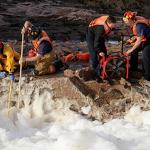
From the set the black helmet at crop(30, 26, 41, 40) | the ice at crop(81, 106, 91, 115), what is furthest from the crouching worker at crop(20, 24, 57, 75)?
the ice at crop(81, 106, 91, 115)

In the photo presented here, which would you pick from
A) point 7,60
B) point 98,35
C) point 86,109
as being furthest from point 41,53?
point 86,109

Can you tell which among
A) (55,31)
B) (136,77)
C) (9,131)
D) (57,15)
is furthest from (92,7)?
(9,131)

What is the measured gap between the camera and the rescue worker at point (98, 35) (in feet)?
34.6

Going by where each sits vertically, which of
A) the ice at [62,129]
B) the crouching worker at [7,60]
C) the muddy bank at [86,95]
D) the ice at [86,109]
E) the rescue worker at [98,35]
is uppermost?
the rescue worker at [98,35]

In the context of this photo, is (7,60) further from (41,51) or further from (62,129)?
(62,129)

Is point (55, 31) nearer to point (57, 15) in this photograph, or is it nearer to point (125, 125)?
point (57, 15)

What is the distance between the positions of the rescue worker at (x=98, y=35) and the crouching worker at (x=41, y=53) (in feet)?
2.79

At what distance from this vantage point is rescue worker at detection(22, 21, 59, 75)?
10.6 m

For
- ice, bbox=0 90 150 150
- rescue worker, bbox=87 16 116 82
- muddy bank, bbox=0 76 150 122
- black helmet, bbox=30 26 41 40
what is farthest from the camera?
black helmet, bbox=30 26 41 40

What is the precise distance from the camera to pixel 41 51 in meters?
10.8

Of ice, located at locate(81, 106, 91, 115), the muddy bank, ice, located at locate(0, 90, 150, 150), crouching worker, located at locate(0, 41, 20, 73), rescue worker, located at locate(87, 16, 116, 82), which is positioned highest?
rescue worker, located at locate(87, 16, 116, 82)

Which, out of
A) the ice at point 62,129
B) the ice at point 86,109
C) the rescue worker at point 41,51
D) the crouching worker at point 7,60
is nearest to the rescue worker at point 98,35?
the ice at point 86,109

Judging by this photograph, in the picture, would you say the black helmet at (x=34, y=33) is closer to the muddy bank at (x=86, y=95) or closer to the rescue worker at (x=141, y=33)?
the muddy bank at (x=86, y=95)

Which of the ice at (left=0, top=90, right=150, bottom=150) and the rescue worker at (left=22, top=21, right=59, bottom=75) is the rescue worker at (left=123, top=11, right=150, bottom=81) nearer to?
the ice at (left=0, top=90, right=150, bottom=150)
